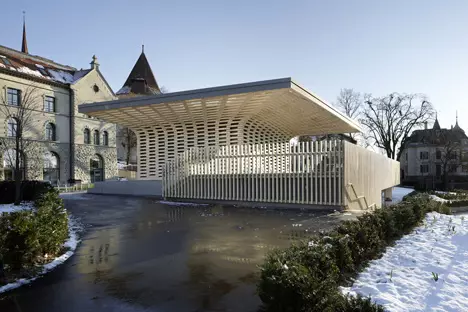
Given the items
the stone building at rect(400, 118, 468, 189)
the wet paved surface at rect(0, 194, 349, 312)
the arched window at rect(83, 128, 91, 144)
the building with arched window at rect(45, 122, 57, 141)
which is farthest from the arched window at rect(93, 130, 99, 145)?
the stone building at rect(400, 118, 468, 189)

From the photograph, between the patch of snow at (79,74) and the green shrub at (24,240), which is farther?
the patch of snow at (79,74)

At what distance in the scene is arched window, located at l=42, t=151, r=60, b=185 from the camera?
34.5 metres

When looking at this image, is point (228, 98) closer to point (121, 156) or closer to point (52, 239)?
point (52, 239)

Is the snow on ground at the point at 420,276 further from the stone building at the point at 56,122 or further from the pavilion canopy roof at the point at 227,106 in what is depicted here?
the stone building at the point at 56,122

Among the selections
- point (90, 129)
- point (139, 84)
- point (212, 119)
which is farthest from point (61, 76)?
point (212, 119)

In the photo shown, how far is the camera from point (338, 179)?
11812 mm

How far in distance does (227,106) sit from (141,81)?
38.0m

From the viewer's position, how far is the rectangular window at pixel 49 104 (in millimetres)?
35019

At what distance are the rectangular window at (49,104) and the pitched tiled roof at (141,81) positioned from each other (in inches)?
597

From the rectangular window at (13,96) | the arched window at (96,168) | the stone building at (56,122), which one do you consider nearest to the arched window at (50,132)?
the stone building at (56,122)

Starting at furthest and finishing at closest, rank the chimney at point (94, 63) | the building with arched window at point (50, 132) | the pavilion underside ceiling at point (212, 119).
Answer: the chimney at point (94, 63), the building with arched window at point (50, 132), the pavilion underside ceiling at point (212, 119)

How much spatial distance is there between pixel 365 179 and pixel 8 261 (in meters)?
13.2

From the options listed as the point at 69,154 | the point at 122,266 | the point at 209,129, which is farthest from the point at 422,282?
the point at 69,154

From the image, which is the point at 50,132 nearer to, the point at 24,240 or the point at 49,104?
the point at 49,104
